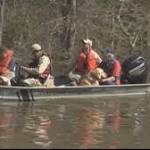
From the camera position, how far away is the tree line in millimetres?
25484

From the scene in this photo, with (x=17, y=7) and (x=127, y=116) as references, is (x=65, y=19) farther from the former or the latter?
(x=127, y=116)

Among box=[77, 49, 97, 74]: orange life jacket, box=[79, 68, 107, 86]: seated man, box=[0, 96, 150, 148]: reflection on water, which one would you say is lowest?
box=[0, 96, 150, 148]: reflection on water

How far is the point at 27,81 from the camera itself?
1631cm

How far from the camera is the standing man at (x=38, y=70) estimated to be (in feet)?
53.8

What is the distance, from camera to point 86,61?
17422mm

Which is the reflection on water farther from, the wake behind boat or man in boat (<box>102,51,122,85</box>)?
man in boat (<box>102,51,122,85</box>)

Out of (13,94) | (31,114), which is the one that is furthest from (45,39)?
(31,114)

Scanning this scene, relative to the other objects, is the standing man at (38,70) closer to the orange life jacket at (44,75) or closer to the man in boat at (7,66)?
the orange life jacket at (44,75)

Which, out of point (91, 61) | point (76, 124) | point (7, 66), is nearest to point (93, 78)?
point (91, 61)

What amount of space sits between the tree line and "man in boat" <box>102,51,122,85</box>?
6.20 m

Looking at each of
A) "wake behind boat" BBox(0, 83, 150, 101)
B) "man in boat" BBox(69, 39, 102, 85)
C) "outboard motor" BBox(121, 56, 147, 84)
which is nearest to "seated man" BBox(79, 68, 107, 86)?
"man in boat" BBox(69, 39, 102, 85)

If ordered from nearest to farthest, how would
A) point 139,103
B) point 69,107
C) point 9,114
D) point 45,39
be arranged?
1. point 9,114
2. point 69,107
3. point 139,103
4. point 45,39

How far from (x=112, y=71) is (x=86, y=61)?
33.8 inches

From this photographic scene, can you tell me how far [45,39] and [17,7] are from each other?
1956 mm
